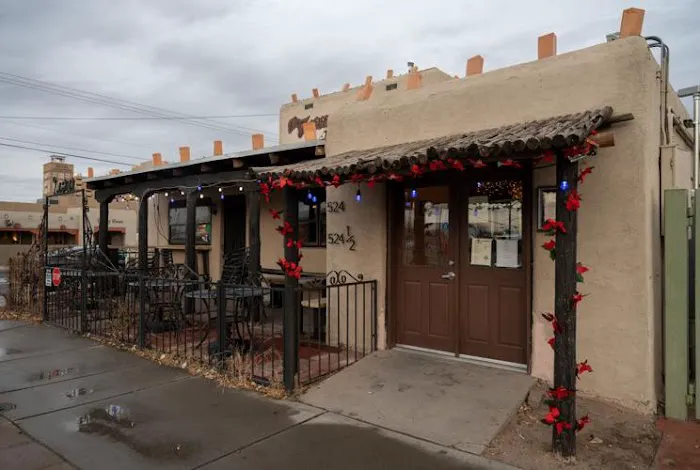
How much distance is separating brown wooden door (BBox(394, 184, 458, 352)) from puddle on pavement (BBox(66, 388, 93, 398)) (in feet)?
11.6

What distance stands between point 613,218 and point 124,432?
4740 millimetres

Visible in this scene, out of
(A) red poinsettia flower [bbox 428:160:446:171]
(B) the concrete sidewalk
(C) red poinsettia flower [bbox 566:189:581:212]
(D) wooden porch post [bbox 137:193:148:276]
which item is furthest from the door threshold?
(D) wooden porch post [bbox 137:193:148:276]

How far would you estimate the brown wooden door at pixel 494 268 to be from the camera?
5137 millimetres

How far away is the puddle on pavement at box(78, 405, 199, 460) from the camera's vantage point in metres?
3.74

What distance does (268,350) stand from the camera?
6.48 meters

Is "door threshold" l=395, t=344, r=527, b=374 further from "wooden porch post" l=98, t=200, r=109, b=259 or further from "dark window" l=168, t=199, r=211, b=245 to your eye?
"wooden porch post" l=98, t=200, r=109, b=259

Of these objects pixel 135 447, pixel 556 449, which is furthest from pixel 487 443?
pixel 135 447

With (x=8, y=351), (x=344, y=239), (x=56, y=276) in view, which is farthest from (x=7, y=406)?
(x=56, y=276)

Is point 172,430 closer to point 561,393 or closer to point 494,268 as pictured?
point 561,393

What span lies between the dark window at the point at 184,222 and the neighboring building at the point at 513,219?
6.43 m

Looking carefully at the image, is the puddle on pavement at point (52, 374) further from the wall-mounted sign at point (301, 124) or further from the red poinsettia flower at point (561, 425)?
the wall-mounted sign at point (301, 124)

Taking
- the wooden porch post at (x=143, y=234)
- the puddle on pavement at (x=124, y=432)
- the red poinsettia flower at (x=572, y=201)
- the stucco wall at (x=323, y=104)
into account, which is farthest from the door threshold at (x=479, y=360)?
the wooden porch post at (x=143, y=234)

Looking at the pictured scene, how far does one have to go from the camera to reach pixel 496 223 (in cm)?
536

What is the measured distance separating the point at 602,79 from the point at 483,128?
123 centimetres
